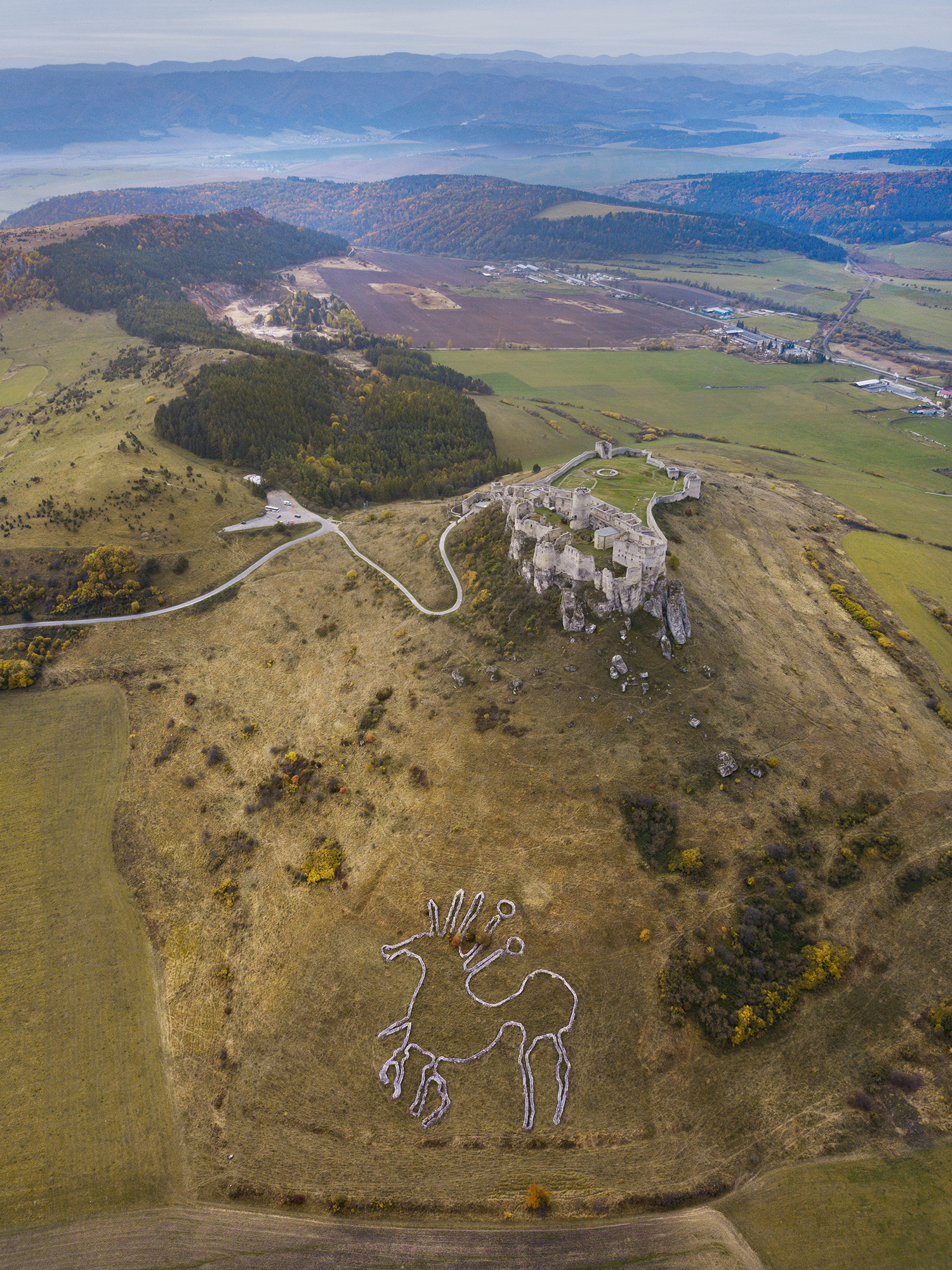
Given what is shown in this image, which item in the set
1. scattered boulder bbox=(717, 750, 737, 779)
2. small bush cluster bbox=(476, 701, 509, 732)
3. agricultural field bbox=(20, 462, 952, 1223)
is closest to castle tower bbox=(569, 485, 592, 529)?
agricultural field bbox=(20, 462, 952, 1223)

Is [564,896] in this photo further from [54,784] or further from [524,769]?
[54,784]

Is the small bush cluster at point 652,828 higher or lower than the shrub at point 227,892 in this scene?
higher

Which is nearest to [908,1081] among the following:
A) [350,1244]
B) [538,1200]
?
[538,1200]

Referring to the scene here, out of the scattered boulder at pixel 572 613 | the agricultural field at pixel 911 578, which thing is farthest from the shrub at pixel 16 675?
the agricultural field at pixel 911 578

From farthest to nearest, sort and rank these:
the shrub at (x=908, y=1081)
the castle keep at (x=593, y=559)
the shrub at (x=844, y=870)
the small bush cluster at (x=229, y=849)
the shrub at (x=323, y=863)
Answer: the castle keep at (x=593, y=559)
the small bush cluster at (x=229, y=849)
the shrub at (x=323, y=863)
the shrub at (x=844, y=870)
the shrub at (x=908, y=1081)

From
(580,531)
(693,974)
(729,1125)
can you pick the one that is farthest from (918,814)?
(580,531)

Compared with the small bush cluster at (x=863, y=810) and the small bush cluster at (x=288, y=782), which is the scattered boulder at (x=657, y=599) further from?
the small bush cluster at (x=288, y=782)

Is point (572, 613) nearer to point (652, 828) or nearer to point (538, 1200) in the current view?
point (652, 828)
